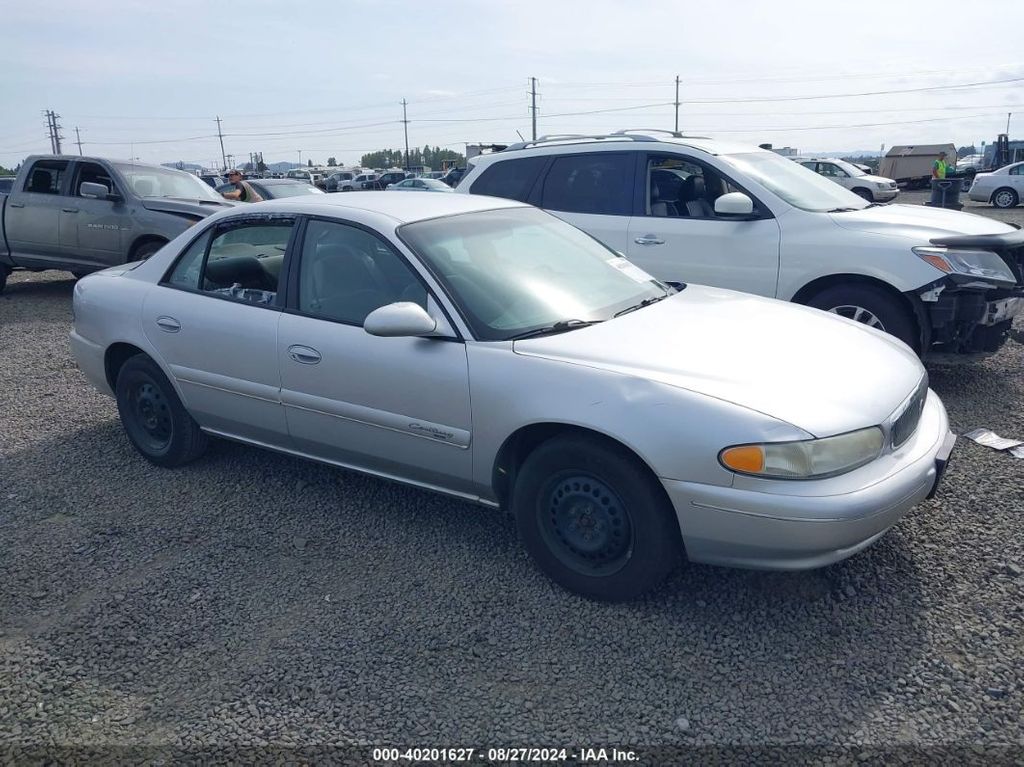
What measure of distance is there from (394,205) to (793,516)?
2.45 meters

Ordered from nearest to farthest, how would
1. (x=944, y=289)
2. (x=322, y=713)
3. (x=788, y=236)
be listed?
(x=322, y=713), (x=944, y=289), (x=788, y=236)

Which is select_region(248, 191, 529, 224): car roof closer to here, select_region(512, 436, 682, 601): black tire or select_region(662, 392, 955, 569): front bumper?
select_region(512, 436, 682, 601): black tire

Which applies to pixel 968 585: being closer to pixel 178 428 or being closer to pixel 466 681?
pixel 466 681

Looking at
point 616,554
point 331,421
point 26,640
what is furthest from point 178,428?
point 616,554

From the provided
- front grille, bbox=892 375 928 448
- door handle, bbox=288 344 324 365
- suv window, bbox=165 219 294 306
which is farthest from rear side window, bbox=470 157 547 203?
front grille, bbox=892 375 928 448

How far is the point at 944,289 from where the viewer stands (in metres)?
5.35

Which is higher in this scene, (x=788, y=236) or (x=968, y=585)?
(x=788, y=236)

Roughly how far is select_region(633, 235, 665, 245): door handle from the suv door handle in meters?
3.52

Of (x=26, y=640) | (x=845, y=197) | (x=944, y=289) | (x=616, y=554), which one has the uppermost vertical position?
(x=845, y=197)

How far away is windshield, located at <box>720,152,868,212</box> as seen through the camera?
20.2 feet

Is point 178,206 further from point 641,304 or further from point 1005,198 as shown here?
point 1005,198

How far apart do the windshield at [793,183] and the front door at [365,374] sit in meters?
3.45

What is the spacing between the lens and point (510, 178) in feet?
23.3

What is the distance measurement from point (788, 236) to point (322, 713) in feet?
15.0
